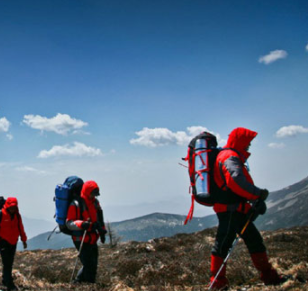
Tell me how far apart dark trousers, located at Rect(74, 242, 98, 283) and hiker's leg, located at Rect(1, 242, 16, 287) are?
3015 mm

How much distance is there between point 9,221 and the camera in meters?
9.52

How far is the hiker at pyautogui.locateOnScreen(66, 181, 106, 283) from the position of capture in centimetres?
699

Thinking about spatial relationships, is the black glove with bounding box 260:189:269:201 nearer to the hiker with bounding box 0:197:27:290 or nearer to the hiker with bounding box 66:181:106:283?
the hiker with bounding box 66:181:106:283

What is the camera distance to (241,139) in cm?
584

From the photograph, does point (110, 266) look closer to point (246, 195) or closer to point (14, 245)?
point (14, 245)

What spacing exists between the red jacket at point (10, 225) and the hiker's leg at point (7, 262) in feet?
0.55

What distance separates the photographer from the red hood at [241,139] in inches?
230

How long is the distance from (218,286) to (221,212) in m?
1.31

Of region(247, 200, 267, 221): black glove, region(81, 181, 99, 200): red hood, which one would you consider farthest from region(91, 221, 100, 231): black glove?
region(247, 200, 267, 221): black glove

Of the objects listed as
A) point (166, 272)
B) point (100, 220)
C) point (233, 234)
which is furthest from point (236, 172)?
point (166, 272)

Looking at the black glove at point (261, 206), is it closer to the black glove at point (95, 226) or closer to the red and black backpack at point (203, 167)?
the red and black backpack at point (203, 167)

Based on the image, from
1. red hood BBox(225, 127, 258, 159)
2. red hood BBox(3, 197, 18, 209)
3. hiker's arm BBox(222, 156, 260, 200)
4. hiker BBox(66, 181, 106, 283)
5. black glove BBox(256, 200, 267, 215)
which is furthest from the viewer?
red hood BBox(3, 197, 18, 209)

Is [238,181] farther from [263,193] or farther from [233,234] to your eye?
[233,234]

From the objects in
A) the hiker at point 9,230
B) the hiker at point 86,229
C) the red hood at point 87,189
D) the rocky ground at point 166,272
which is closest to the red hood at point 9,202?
the hiker at point 9,230
